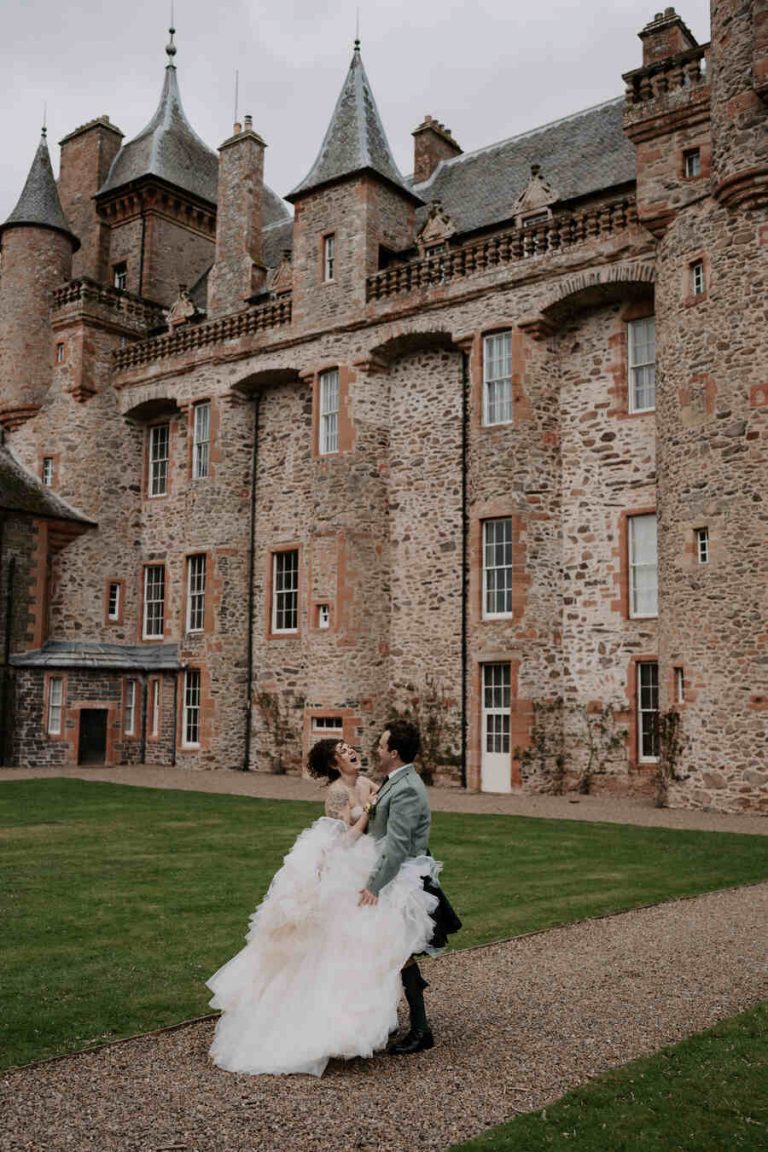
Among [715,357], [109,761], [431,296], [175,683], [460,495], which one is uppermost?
[431,296]

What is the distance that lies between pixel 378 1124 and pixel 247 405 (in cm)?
2315

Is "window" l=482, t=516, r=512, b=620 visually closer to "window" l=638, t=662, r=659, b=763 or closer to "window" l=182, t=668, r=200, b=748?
"window" l=638, t=662, r=659, b=763

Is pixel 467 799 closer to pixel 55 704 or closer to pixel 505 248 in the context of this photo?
pixel 505 248

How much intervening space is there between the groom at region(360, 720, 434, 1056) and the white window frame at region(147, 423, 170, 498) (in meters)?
23.9

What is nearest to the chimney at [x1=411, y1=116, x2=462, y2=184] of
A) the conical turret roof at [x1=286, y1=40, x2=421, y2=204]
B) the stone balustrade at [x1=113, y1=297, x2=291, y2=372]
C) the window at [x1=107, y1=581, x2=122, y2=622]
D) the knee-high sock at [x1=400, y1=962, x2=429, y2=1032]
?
the conical turret roof at [x1=286, y1=40, x2=421, y2=204]

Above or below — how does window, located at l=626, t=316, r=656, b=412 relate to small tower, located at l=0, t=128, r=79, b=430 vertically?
below

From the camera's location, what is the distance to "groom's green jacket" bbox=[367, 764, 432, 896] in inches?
213

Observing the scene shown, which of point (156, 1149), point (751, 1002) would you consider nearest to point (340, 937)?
point (156, 1149)

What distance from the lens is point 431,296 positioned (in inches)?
869

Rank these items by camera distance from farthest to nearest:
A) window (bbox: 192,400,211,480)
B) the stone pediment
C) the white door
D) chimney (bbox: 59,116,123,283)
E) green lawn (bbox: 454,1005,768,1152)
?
chimney (bbox: 59,116,123,283), window (bbox: 192,400,211,480), the stone pediment, the white door, green lawn (bbox: 454,1005,768,1152)

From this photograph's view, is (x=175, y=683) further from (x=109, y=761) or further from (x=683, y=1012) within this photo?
(x=683, y=1012)

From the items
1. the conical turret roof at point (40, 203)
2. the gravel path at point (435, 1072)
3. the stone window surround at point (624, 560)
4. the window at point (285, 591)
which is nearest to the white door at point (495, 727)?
the stone window surround at point (624, 560)

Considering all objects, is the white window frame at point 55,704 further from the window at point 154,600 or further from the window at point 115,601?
the window at point 154,600

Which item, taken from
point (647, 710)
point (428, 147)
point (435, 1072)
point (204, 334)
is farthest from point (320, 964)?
point (428, 147)
